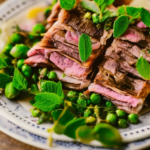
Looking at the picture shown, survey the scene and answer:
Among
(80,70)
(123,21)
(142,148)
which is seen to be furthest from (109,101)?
(123,21)

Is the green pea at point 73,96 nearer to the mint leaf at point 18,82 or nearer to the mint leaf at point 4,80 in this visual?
the mint leaf at point 18,82

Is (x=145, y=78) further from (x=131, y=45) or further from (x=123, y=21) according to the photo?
(x=123, y=21)

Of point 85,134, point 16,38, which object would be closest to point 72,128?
point 85,134

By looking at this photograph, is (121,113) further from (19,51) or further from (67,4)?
(19,51)

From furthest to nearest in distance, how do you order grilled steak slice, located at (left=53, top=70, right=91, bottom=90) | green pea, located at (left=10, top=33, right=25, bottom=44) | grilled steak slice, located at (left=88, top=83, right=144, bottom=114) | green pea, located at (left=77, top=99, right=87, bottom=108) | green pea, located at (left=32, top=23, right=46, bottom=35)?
green pea, located at (left=32, top=23, right=46, bottom=35)
green pea, located at (left=10, top=33, right=25, bottom=44)
grilled steak slice, located at (left=53, top=70, right=91, bottom=90)
green pea, located at (left=77, top=99, right=87, bottom=108)
grilled steak slice, located at (left=88, top=83, right=144, bottom=114)

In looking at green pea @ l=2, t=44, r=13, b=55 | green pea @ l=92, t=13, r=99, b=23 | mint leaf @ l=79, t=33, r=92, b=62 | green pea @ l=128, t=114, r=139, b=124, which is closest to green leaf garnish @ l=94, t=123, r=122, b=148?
green pea @ l=128, t=114, r=139, b=124

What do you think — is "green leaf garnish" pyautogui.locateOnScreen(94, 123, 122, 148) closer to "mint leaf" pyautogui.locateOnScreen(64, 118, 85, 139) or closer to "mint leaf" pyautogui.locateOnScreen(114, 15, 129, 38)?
"mint leaf" pyautogui.locateOnScreen(64, 118, 85, 139)

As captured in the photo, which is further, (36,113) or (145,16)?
(145,16)
